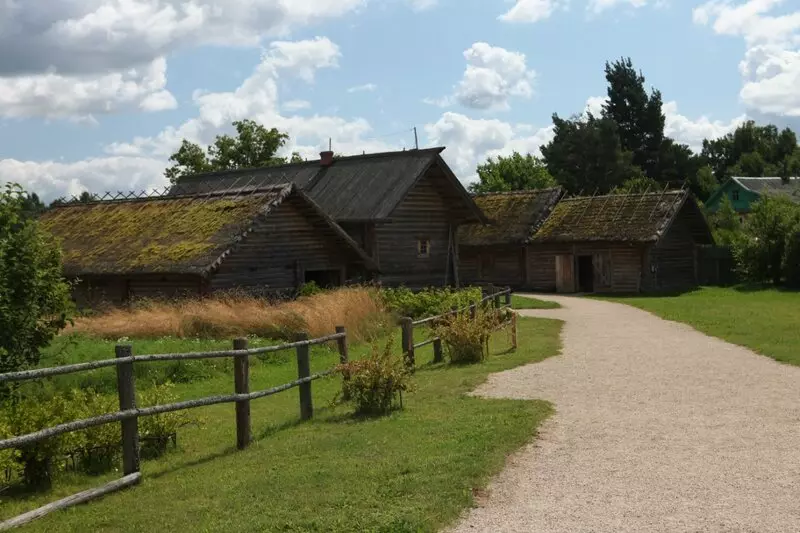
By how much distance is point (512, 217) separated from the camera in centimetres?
4803

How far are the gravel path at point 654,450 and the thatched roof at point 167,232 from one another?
12.4 m

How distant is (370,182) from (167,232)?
1062cm

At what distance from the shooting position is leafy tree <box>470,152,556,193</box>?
268 ft

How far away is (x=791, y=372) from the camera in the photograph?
1509 centimetres

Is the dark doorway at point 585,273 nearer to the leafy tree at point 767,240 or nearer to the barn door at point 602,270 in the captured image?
the barn door at point 602,270

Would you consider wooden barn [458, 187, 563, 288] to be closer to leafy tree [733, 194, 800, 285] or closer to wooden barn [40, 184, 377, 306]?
leafy tree [733, 194, 800, 285]

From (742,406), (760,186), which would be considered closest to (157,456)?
(742,406)

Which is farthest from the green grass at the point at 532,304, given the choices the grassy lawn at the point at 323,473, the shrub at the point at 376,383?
the shrub at the point at 376,383

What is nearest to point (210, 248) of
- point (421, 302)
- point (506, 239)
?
point (421, 302)

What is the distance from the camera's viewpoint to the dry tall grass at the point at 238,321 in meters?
20.4

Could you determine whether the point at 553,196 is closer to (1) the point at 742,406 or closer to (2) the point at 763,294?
(2) the point at 763,294

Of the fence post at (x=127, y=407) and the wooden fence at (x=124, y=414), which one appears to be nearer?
the wooden fence at (x=124, y=414)

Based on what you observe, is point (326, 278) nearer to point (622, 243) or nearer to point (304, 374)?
point (622, 243)

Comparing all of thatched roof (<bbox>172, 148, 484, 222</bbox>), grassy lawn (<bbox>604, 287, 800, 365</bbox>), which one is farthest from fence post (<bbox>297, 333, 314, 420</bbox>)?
thatched roof (<bbox>172, 148, 484, 222</bbox>)
